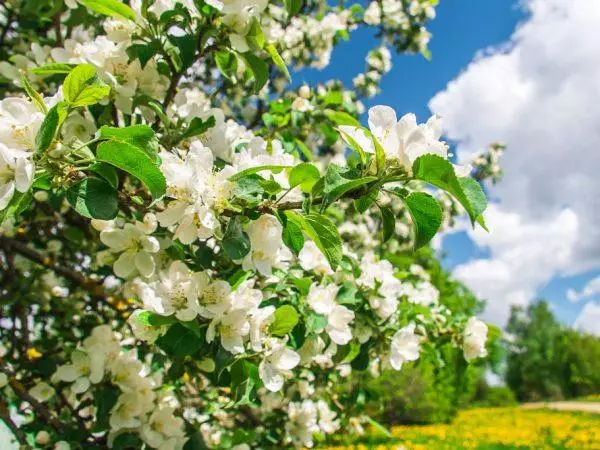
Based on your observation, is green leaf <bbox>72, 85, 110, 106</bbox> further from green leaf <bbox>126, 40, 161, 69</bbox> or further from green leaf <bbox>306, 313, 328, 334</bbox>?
green leaf <bbox>306, 313, 328, 334</bbox>

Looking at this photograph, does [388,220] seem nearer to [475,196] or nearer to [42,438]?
[475,196]

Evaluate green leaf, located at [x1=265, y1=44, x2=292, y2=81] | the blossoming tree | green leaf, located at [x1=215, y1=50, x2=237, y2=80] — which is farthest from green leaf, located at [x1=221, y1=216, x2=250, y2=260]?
green leaf, located at [x1=215, y1=50, x2=237, y2=80]

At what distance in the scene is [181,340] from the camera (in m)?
1.21

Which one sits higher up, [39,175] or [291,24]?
[291,24]

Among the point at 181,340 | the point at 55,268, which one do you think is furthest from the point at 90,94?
the point at 55,268

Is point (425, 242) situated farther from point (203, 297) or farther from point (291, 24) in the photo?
point (291, 24)

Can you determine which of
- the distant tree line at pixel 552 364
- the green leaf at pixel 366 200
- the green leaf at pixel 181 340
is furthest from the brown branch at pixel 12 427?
the distant tree line at pixel 552 364

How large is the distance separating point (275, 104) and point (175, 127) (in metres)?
0.91

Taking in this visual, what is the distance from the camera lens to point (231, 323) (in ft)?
4.06

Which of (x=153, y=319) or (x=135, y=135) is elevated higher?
(x=135, y=135)

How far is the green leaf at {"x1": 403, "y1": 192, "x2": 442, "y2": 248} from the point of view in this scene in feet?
3.03

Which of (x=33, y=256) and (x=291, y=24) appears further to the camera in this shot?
(x=291, y=24)

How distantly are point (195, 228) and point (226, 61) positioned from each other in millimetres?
712

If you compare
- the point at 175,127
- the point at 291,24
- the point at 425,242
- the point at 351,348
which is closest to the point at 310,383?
the point at 351,348
